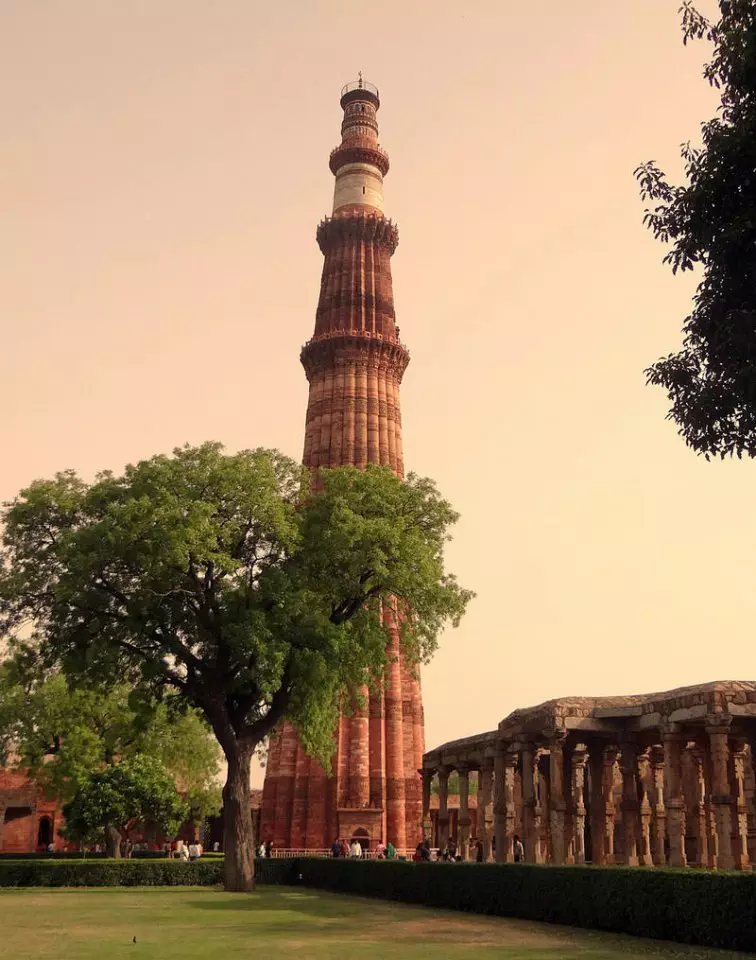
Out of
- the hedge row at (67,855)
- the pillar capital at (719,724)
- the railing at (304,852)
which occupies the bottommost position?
the hedge row at (67,855)

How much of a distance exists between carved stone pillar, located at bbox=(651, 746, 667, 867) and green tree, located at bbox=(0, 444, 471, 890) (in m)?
8.26

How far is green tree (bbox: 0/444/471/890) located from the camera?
28.7 meters

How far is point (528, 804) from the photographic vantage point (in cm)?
2931

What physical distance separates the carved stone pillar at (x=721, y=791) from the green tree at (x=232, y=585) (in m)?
10.4

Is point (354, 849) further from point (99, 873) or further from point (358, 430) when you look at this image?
point (358, 430)

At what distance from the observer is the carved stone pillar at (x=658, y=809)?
1283 inches

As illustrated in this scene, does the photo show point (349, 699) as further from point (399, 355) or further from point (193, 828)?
point (193, 828)

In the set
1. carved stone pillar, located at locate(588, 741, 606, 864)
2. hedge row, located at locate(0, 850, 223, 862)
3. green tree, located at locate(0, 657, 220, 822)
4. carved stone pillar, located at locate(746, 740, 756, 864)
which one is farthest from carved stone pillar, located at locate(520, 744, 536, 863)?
hedge row, located at locate(0, 850, 223, 862)

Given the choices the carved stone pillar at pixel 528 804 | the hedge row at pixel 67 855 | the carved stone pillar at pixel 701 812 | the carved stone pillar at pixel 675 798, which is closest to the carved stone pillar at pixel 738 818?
the carved stone pillar at pixel 701 812

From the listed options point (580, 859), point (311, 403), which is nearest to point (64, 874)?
point (580, 859)

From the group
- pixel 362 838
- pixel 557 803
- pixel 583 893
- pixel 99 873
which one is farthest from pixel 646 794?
pixel 99 873

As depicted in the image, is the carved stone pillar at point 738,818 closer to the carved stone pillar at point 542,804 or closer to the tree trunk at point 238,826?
the carved stone pillar at point 542,804

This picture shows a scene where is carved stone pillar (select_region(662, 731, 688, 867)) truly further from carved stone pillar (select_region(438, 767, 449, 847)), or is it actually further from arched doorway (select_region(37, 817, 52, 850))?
arched doorway (select_region(37, 817, 52, 850))

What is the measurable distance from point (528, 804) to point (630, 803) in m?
3.43
